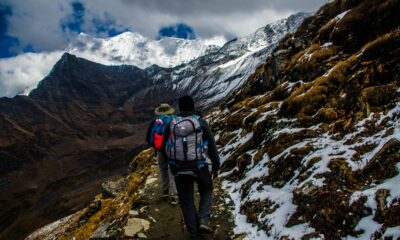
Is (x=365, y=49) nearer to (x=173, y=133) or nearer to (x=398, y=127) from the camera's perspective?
(x=398, y=127)

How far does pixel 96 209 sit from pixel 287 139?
51.7ft

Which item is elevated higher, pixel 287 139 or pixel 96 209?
pixel 287 139

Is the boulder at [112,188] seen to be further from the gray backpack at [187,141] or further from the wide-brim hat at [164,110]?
the gray backpack at [187,141]

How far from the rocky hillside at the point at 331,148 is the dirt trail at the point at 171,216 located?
0.45m

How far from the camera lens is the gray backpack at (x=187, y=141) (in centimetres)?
880

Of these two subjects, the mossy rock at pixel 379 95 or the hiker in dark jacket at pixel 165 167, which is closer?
the hiker in dark jacket at pixel 165 167

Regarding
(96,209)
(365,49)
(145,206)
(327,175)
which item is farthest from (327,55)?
(96,209)

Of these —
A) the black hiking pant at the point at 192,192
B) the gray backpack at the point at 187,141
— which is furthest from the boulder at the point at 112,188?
the gray backpack at the point at 187,141

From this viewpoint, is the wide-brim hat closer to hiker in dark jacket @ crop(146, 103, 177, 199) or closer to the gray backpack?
hiker in dark jacket @ crop(146, 103, 177, 199)

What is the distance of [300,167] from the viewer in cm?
1220

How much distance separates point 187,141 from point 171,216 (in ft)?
15.8

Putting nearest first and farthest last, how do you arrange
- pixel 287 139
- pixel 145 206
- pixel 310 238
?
pixel 310 238
pixel 145 206
pixel 287 139

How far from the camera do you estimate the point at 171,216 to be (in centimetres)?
1250

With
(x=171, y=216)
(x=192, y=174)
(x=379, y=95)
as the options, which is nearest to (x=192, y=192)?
(x=192, y=174)
